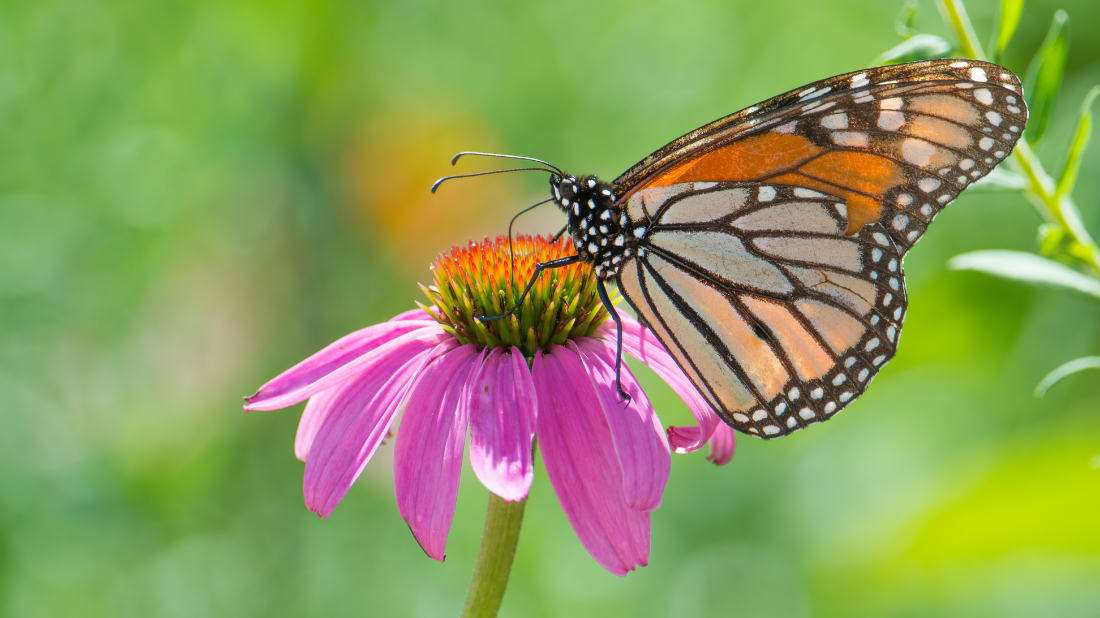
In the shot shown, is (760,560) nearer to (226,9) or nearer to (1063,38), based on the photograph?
(1063,38)


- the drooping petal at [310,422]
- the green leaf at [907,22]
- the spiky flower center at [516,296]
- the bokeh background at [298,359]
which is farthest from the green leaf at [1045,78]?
the bokeh background at [298,359]

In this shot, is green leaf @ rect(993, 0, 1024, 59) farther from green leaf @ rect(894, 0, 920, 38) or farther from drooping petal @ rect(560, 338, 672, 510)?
drooping petal @ rect(560, 338, 672, 510)

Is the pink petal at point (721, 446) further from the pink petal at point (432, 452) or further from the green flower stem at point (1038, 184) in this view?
the green flower stem at point (1038, 184)

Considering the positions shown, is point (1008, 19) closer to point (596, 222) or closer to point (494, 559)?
point (596, 222)

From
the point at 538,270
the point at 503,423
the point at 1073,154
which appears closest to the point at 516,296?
the point at 538,270

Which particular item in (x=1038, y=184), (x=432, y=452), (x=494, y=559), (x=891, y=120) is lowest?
(x=494, y=559)

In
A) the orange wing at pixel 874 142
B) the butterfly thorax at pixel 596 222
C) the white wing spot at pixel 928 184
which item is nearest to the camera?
the orange wing at pixel 874 142
